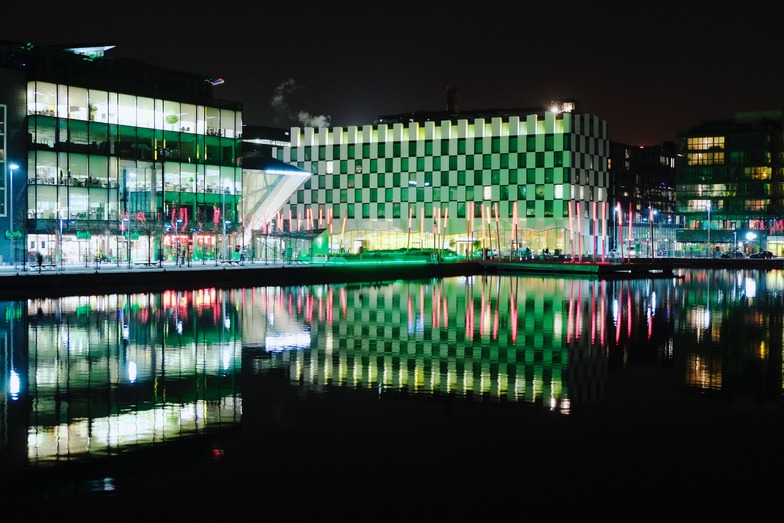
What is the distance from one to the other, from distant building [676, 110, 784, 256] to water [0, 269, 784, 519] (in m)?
127

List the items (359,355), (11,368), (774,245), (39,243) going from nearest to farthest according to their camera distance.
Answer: (11,368) → (359,355) → (39,243) → (774,245)

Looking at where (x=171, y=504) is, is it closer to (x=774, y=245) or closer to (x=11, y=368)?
(x=11, y=368)

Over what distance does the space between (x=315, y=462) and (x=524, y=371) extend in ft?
27.3

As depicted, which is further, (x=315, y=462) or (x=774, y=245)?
(x=774, y=245)

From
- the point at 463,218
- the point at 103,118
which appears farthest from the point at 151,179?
the point at 463,218

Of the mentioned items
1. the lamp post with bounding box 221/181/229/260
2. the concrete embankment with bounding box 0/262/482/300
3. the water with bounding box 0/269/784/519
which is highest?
the lamp post with bounding box 221/181/229/260

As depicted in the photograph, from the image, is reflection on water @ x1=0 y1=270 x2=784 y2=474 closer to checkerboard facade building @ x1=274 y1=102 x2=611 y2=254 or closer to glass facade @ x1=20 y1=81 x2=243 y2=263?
glass facade @ x1=20 y1=81 x2=243 y2=263

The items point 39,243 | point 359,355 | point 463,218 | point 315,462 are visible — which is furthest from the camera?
point 463,218

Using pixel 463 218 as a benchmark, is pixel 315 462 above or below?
below

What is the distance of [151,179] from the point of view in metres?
76.0

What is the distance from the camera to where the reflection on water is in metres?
14.1

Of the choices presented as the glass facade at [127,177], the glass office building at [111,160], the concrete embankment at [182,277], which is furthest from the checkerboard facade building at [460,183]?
the concrete embankment at [182,277]

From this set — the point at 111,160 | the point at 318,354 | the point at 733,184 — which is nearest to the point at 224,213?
the point at 111,160

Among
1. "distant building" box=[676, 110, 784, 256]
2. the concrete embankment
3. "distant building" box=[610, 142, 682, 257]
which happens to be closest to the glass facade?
the concrete embankment
